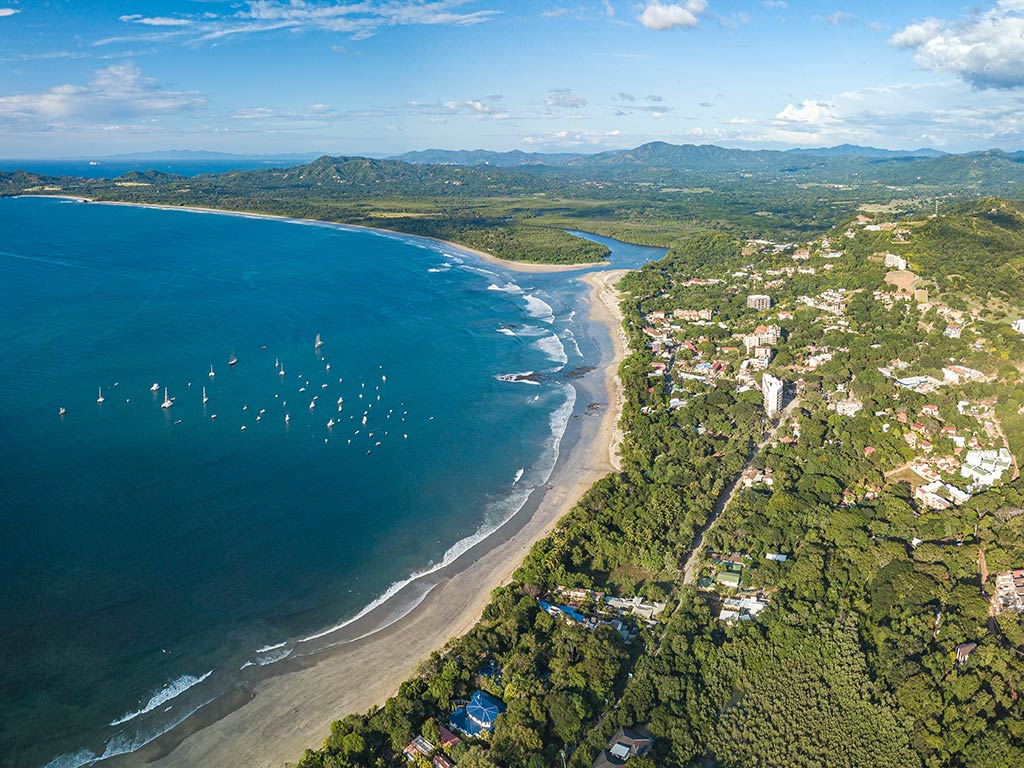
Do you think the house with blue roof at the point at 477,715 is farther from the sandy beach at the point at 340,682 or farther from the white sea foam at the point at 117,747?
the white sea foam at the point at 117,747

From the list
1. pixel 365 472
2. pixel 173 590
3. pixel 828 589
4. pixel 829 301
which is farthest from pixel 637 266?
pixel 173 590

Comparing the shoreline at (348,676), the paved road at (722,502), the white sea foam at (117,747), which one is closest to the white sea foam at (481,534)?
the shoreline at (348,676)

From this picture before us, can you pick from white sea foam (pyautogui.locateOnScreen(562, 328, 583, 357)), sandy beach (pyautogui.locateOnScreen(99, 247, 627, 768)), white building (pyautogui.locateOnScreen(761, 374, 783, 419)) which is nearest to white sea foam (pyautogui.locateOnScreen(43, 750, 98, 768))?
sandy beach (pyautogui.locateOnScreen(99, 247, 627, 768))

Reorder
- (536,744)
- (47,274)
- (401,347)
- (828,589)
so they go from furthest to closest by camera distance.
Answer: (47,274) < (401,347) < (828,589) < (536,744)

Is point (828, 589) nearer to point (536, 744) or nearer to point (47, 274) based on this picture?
point (536, 744)

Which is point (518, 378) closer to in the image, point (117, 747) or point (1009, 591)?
point (1009, 591)

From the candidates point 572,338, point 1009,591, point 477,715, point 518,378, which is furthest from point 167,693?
point 572,338

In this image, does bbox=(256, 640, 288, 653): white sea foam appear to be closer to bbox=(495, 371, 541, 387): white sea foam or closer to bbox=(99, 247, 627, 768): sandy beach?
bbox=(99, 247, 627, 768): sandy beach
